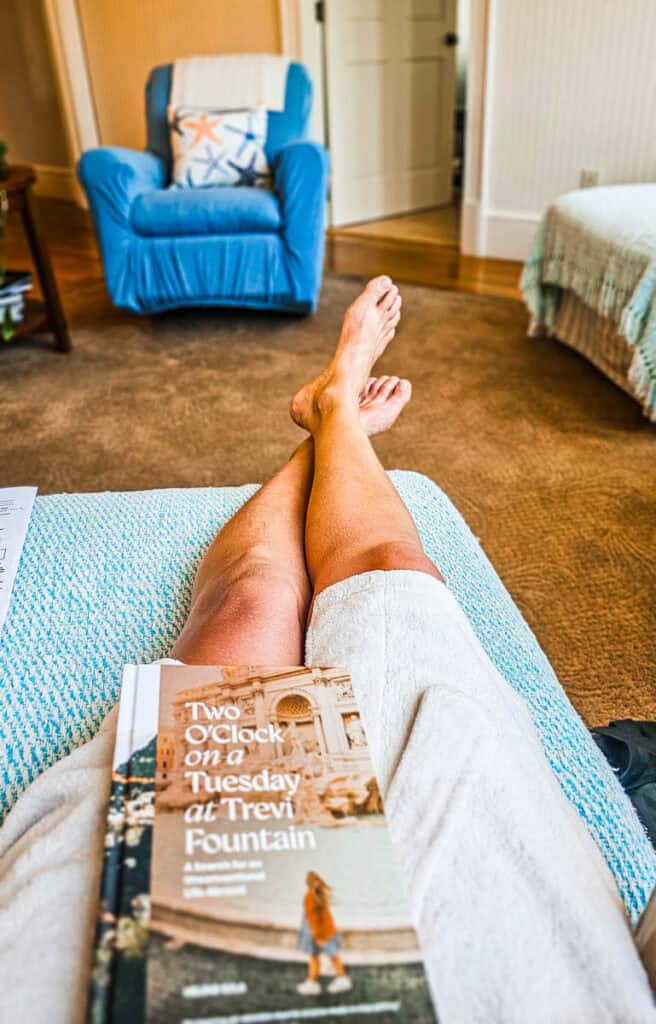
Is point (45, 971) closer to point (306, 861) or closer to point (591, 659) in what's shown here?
point (306, 861)

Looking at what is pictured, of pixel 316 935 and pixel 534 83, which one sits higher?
pixel 534 83

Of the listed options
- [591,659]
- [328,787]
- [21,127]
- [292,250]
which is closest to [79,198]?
[21,127]

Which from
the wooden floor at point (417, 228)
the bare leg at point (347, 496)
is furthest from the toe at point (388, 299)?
the wooden floor at point (417, 228)

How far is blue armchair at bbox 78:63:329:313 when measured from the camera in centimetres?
269

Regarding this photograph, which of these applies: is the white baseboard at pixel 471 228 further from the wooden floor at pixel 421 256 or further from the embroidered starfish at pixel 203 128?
the embroidered starfish at pixel 203 128

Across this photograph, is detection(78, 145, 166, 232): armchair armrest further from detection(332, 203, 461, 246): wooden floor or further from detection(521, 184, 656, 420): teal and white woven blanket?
detection(332, 203, 461, 246): wooden floor

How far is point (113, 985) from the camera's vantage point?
0.41 m

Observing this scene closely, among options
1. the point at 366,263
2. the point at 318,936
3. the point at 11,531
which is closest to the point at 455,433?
the point at 11,531

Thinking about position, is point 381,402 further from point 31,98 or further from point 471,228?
point 31,98

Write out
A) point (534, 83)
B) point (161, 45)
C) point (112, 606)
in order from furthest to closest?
point (161, 45), point (534, 83), point (112, 606)

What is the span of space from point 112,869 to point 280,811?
98 millimetres

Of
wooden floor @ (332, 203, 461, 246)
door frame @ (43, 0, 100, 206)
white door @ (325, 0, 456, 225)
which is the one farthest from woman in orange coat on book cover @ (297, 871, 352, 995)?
door frame @ (43, 0, 100, 206)

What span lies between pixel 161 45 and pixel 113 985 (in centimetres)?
Answer: 473

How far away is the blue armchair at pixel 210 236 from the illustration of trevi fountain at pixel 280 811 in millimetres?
2361
